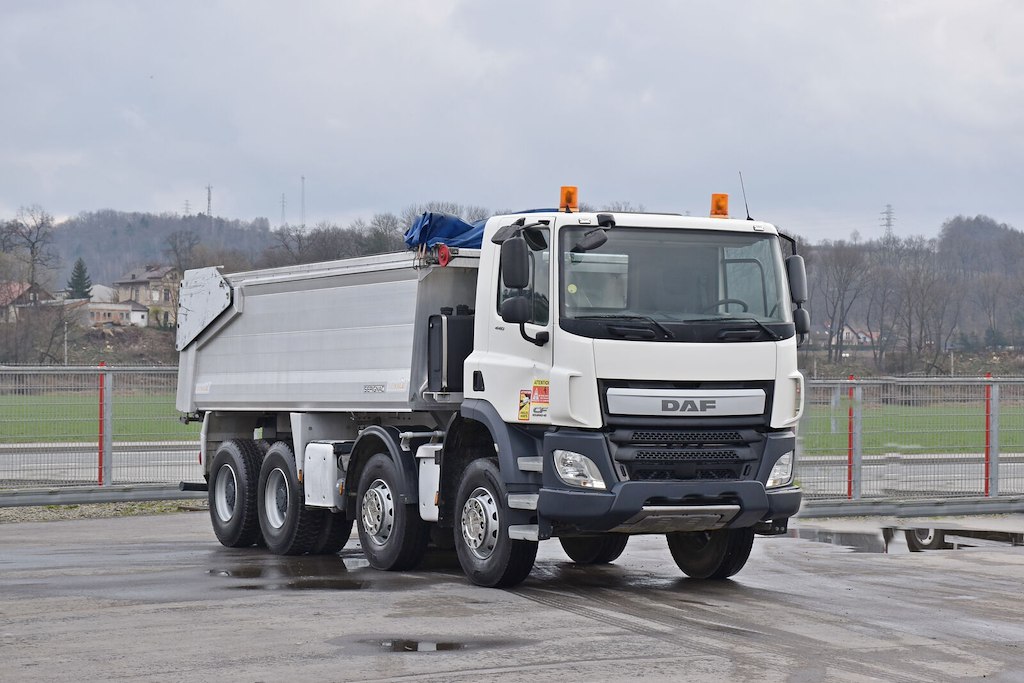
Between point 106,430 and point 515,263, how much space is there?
10582mm

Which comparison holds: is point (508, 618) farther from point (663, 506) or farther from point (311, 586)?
point (311, 586)

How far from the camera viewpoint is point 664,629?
9.54 meters

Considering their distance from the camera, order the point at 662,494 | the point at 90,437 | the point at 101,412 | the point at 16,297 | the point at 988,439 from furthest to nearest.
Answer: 1. the point at 16,297
2. the point at 101,412
3. the point at 90,437
4. the point at 988,439
5. the point at 662,494

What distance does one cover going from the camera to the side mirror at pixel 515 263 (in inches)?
429

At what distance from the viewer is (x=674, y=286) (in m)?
11.2

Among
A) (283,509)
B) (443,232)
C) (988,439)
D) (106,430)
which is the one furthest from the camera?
(106,430)

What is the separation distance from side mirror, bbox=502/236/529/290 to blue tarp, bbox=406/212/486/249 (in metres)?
1.42

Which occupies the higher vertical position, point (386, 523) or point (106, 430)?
point (106, 430)

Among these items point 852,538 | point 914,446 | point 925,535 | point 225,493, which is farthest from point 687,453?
point 914,446

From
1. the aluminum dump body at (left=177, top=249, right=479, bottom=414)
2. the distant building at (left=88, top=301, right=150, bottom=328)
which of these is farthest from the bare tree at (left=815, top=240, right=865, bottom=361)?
the aluminum dump body at (left=177, top=249, right=479, bottom=414)

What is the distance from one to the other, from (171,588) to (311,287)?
144 inches

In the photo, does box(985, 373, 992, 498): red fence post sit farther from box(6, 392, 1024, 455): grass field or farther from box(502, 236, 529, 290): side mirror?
box(502, 236, 529, 290): side mirror

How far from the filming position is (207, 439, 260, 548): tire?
15141 millimetres

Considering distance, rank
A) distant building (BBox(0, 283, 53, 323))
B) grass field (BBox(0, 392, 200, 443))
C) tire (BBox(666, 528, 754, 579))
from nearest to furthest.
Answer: tire (BBox(666, 528, 754, 579)) → grass field (BBox(0, 392, 200, 443)) → distant building (BBox(0, 283, 53, 323))
